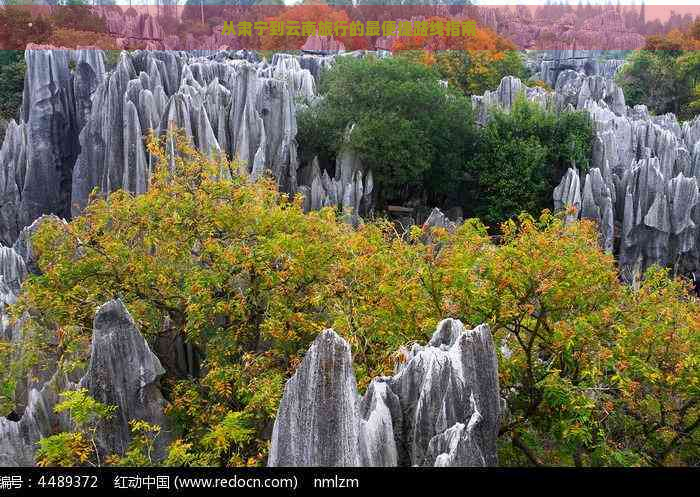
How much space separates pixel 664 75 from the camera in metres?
46.6

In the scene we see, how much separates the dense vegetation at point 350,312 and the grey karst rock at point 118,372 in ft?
0.85

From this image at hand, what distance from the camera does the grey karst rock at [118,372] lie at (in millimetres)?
7672

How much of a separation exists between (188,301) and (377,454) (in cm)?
478

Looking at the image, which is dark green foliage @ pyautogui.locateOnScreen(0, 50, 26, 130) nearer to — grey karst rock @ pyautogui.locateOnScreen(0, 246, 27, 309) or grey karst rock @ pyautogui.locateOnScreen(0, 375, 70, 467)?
grey karst rock @ pyautogui.locateOnScreen(0, 246, 27, 309)

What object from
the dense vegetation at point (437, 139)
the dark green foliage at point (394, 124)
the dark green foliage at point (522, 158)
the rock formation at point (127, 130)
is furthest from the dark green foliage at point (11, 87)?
the dark green foliage at point (522, 158)

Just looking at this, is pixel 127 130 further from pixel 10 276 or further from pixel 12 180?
pixel 10 276

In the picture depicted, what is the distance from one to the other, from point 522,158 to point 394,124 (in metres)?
5.39

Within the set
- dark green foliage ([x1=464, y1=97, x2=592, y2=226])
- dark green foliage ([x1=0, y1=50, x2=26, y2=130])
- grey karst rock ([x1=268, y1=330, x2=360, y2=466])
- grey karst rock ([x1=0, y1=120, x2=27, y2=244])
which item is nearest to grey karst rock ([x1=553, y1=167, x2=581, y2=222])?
dark green foliage ([x1=464, y1=97, x2=592, y2=226])

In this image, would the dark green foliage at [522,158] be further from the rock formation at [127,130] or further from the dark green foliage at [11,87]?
the dark green foliage at [11,87]

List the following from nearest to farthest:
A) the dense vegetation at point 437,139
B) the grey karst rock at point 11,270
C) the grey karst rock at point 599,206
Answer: the grey karst rock at point 11,270, the grey karst rock at point 599,206, the dense vegetation at point 437,139

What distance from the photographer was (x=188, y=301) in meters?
9.78

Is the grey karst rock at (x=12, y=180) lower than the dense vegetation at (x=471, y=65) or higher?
lower

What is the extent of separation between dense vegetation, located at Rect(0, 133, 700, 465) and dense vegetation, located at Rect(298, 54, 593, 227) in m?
14.6

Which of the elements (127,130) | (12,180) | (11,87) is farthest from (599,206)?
(11,87)
